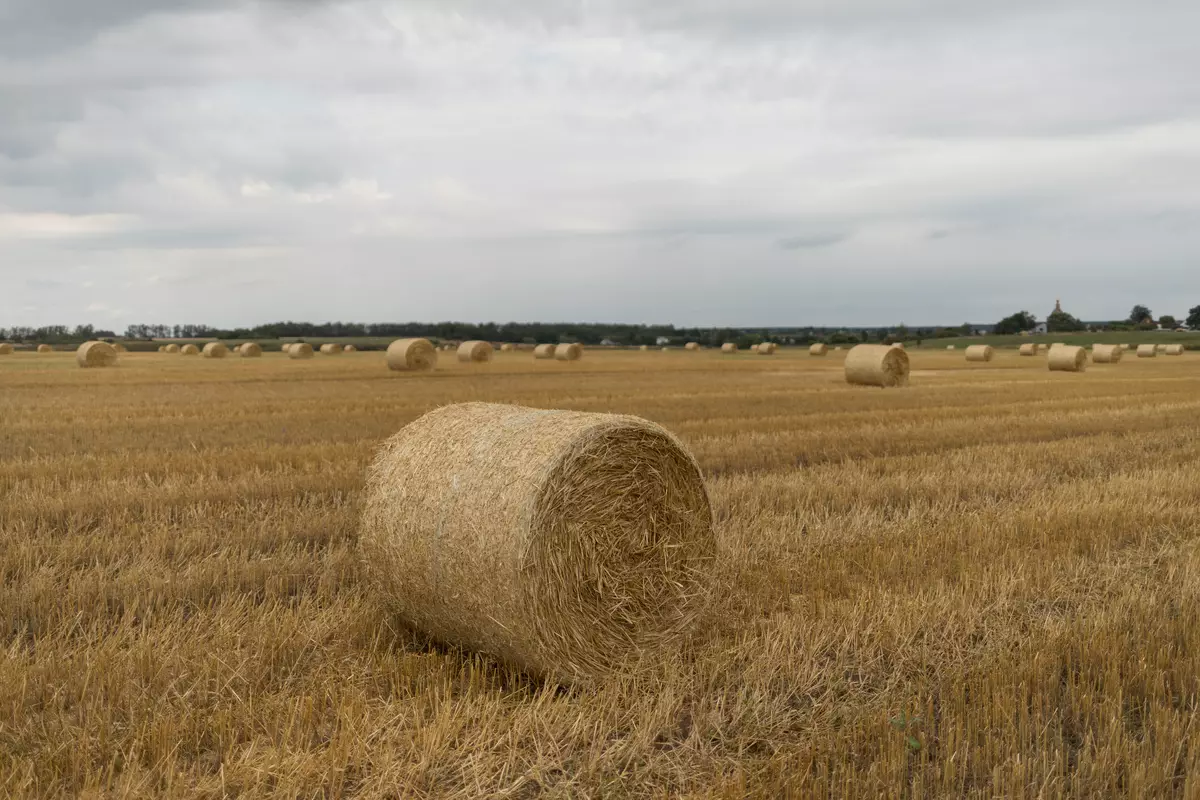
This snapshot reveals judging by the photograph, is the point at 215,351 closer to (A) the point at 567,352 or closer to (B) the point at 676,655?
(A) the point at 567,352

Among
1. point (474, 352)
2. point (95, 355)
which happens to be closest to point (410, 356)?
point (474, 352)

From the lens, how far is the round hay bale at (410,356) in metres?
30.4

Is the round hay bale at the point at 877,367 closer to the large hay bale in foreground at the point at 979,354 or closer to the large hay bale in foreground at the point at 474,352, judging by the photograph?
the large hay bale in foreground at the point at 474,352

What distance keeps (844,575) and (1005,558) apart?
4.59 ft

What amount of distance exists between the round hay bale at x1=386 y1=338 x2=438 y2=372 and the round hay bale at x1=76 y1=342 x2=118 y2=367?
11.0m

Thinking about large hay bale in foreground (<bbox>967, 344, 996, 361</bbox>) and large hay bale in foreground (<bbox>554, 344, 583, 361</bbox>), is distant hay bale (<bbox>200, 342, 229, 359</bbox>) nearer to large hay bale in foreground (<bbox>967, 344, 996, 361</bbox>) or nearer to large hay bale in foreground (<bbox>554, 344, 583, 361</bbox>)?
large hay bale in foreground (<bbox>554, 344, 583, 361</bbox>)

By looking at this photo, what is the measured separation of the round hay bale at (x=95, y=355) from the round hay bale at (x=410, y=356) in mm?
11000

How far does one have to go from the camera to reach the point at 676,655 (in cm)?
530

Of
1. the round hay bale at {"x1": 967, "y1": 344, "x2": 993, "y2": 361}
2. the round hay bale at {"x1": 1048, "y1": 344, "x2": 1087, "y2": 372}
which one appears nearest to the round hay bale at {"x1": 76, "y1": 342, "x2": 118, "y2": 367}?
the round hay bale at {"x1": 1048, "y1": 344, "x2": 1087, "y2": 372}

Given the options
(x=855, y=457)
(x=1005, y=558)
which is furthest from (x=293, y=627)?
(x=855, y=457)

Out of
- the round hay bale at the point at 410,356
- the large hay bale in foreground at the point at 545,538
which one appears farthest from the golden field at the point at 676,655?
the round hay bale at the point at 410,356

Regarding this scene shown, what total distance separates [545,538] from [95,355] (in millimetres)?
33470

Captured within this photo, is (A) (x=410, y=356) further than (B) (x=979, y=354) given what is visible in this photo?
No

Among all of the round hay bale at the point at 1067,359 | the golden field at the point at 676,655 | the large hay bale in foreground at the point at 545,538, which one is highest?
the round hay bale at the point at 1067,359
